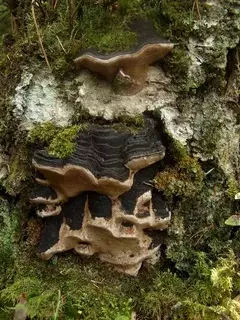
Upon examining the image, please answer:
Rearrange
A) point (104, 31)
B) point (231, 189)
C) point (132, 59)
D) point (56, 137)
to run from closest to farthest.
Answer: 1. point (132, 59)
2. point (56, 137)
3. point (104, 31)
4. point (231, 189)

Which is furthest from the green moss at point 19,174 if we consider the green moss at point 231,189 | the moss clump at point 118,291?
the green moss at point 231,189

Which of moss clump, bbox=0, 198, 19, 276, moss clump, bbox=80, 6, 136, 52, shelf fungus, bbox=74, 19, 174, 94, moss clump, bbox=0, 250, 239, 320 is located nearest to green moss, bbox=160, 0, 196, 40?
shelf fungus, bbox=74, 19, 174, 94

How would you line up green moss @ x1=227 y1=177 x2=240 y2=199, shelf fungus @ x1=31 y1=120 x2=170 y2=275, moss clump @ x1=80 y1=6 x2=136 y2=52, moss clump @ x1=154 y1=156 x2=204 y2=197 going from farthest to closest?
1. green moss @ x1=227 y1=177 x2=240 y2=199
2. moss clump @ x1=154 y1=156 x2=204 y2=197
3. moss clump @ x1=80 y1=6 x2=136 y2=52
4. shelf fungus @ x1=31 y1=120 x2=170 y2=275

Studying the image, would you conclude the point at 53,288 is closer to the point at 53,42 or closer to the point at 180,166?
the point at 180,166

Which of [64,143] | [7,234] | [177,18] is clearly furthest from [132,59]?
[7,234]

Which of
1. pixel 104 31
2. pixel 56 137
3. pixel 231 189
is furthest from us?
pixel 231 189

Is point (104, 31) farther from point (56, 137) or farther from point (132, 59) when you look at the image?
point (56, 137)

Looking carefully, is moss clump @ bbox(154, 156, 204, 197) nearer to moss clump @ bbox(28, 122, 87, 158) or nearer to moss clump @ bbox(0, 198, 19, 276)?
moss clump @ bbox(28, 122, 87, 158)
